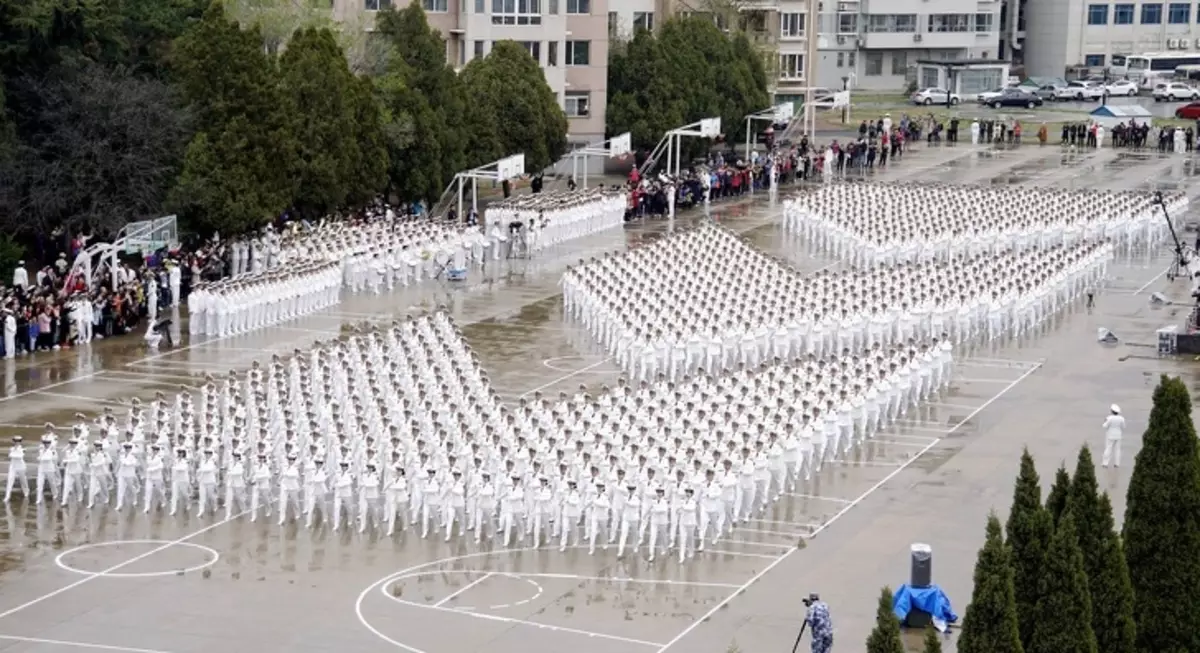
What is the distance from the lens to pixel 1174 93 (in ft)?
351

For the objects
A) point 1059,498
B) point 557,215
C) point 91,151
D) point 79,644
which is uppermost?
point 91,151

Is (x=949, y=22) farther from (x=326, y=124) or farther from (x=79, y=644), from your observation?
(x=79, y=644)

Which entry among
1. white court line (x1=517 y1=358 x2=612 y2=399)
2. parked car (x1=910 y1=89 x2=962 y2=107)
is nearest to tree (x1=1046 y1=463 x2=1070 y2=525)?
white court line (x1=517 y1=358 x2=612 y2=399)

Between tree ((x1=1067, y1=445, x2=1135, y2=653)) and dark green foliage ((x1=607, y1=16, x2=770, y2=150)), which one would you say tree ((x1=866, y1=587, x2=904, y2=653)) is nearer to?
tree ((x1=1067, y1=445, x2=1135, y2=653))

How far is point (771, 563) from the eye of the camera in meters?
28.7

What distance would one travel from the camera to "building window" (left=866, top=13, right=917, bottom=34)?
116 meters

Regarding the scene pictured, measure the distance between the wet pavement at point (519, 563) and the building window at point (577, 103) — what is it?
115 ft

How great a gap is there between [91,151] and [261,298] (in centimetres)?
691

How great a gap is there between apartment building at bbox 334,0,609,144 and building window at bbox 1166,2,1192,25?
179 ft

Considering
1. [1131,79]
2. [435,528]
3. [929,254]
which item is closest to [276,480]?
[435,528]

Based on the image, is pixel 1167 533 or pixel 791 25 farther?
pixel 791 25

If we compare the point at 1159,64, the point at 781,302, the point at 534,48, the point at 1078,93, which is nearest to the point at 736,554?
the point at 781,302

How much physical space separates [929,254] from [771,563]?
27.3 meters

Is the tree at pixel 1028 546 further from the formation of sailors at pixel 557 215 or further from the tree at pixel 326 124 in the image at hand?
the formation of sailors at pixel 557 215
